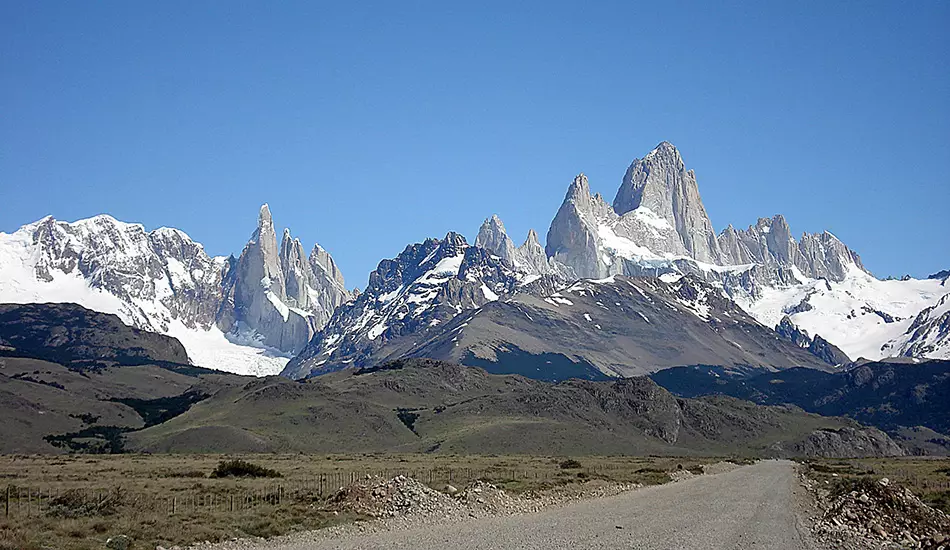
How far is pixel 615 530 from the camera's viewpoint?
164ft

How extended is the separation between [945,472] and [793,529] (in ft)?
299

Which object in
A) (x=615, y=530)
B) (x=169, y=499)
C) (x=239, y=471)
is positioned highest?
(x=239, y=471)

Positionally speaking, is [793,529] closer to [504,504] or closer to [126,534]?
[504,504]

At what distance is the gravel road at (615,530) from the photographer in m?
43.9

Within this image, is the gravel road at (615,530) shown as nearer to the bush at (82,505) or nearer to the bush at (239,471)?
the bush at (82,505)

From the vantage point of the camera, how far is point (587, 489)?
8100 cm

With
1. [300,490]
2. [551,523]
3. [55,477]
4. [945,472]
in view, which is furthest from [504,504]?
[945,472]

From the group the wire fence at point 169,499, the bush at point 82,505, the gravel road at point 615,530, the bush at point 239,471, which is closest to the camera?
the gravel road at point 615,530

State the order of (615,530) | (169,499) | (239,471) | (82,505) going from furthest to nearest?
(239,471), (169,499), (615,530), (82,505)

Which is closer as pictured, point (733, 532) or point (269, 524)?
point (269, 524)

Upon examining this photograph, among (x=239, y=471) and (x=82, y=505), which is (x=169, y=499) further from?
(x=239, y=471)

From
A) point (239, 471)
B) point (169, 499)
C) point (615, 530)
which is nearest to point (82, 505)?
point (169, 499)

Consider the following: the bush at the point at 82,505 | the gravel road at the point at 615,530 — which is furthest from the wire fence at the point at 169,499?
the gravel road at the point at 615,530

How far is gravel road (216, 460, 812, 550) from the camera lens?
4388 centimetres
